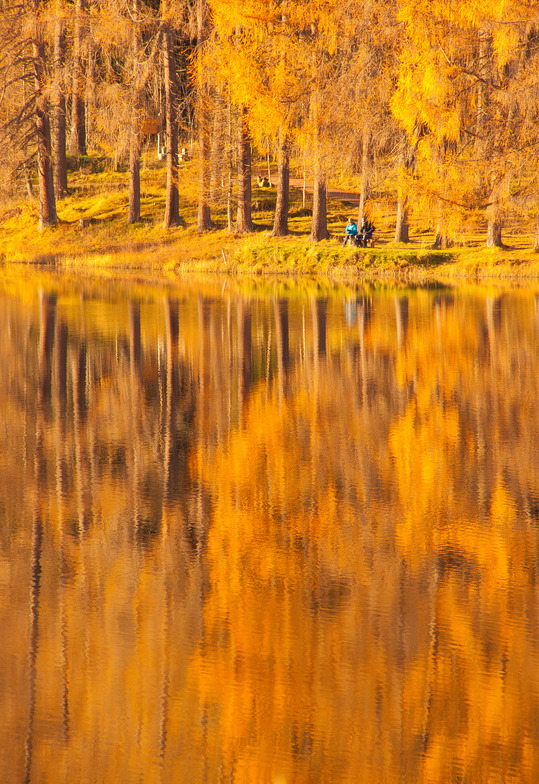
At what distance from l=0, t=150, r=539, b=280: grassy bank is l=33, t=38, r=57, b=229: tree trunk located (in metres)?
0.78

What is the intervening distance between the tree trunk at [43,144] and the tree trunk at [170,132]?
5920 mm

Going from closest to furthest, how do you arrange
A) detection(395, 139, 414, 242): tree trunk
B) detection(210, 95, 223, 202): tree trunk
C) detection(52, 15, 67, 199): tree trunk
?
detection(395, 139, 414, 242): tree trunk
detection(210, 95, 223, 202): tree trunk
detection(52, 15, 67, 199): tree trunk

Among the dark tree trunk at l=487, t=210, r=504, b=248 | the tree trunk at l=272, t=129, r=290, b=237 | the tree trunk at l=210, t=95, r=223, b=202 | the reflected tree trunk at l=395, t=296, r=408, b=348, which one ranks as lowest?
the reflected tree trunk at l=395, t=296, r=408, b=348

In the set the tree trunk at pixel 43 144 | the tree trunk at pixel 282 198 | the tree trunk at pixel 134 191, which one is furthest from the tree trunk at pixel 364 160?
the tree trunk at pixel 43 144

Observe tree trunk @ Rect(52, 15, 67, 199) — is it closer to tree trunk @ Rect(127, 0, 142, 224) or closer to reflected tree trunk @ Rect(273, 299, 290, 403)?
tree trunk @ Rect(127, 0, 142, 224)

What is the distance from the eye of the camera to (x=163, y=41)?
42594 mm

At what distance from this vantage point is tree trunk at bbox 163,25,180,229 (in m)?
42.8

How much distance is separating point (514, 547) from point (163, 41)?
39592mm

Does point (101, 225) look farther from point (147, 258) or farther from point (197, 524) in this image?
point (197, 524)

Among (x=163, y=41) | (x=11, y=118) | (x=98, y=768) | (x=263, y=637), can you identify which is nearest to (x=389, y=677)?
(x=263, y=637)

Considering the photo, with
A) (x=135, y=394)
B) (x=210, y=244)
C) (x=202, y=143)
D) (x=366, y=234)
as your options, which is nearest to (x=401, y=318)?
(x=135, y=394)

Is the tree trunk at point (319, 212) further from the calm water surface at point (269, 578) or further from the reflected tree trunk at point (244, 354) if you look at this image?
the calm water surface at point (269, 578)

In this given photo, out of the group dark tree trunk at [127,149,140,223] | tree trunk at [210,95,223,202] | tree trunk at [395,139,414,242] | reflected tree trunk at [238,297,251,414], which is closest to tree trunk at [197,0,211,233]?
tree trunk at [210,95,223,202]

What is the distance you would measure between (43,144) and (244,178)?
11.5 m
